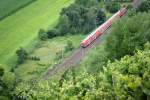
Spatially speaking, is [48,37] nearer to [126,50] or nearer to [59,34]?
[59,34]

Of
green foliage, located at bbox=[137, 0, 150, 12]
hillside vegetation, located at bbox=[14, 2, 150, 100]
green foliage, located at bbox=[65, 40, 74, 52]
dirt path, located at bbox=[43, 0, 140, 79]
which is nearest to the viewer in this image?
hillside vegetation, located at bbox=[14, 2, 150, 100]

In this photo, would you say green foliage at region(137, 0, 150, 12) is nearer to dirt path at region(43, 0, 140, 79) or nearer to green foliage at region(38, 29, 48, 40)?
dirt path at region(43, 0, 140, 79)

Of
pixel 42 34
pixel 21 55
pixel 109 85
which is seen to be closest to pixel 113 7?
pixel 42 34

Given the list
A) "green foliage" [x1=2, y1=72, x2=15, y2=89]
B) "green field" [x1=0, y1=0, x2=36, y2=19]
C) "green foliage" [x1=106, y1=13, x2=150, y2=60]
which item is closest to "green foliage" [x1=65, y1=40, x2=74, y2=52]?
"green foliage" [x1=106, y1=13, x2=150, y2=60]

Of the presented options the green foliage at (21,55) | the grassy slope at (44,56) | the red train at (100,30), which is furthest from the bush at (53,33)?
the green foliage at (21,55)

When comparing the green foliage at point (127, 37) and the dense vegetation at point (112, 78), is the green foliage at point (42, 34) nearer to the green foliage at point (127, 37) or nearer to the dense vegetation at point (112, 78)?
the dense vegetation at point (112, 78)

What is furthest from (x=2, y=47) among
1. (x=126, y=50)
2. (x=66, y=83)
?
(x=66, y=83)
